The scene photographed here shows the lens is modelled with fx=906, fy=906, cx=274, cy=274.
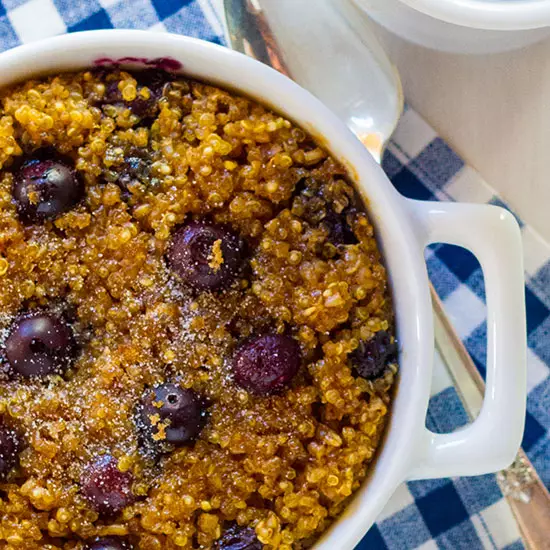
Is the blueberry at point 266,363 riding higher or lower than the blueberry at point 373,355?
higher

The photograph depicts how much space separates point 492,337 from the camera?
1349 millimetres

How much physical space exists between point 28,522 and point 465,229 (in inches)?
29.4

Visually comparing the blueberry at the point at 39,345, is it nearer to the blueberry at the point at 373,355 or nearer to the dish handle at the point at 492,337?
the blueberry at the point at 373,355

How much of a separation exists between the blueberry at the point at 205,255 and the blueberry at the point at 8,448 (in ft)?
1.07

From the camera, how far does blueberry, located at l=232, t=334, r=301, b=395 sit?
1263mm

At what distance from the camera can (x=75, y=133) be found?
4.21ft

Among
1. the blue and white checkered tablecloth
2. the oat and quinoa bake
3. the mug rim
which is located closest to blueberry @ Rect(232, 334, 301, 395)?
the oat and quinoa bake

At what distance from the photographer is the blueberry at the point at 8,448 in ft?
4.12

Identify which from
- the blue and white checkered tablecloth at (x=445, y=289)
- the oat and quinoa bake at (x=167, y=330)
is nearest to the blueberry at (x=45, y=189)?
the oat and quinoa bake at (x=167, y=330)

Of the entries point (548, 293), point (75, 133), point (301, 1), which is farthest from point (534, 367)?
point (75, 133)

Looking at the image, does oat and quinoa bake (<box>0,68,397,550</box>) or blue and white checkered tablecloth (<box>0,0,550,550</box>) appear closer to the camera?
oat and quinoa bake (<box>0,68,397,550</box>)

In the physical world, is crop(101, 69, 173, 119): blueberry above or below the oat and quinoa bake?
above

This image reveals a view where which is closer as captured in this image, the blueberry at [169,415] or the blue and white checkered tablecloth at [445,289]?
the blueberry at [169,415]

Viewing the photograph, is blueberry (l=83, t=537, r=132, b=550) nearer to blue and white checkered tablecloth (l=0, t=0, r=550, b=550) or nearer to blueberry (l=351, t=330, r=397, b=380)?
blueberry (l=351, t=330, r=397, b=380)
